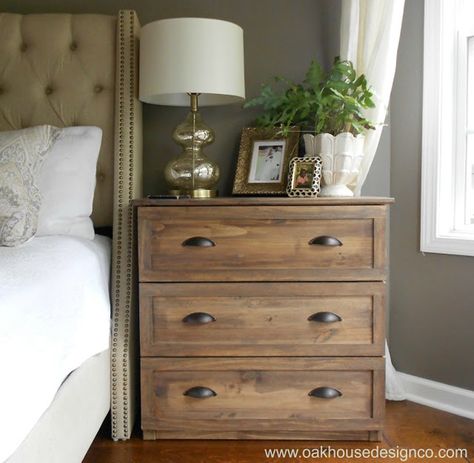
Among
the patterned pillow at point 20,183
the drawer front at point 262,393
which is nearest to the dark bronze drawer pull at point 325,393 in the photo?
the drawer front at point 262,393

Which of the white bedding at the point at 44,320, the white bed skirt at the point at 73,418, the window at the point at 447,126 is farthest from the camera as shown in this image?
the window at the point at 447,126

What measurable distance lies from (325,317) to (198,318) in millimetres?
403

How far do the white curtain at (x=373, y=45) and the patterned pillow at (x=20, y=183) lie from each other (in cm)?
112

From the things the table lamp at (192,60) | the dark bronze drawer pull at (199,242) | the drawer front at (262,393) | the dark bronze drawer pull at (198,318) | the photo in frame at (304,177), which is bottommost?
the drawer front at (262,393)

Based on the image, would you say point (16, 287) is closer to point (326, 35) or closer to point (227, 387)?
point (227, 387)

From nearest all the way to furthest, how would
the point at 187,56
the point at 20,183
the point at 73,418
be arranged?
the point at 73,418, the point at 20,183, the point at 187,56

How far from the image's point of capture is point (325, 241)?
1.71m

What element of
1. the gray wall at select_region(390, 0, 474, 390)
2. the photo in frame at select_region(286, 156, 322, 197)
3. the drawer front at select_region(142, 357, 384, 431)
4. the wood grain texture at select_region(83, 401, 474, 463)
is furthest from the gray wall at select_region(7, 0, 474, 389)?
the drawer front at select_region(142, 357, 384, 431)

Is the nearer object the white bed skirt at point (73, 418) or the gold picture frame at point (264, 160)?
the white bed skirt at point (73, 418)

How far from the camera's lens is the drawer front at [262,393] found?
174 cm

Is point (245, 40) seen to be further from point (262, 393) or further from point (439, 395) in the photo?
point (439, 395)

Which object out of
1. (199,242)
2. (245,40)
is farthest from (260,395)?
(245,40)

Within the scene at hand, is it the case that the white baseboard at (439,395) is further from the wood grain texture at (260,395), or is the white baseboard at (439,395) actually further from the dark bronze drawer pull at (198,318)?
the dark bronze drawer pull at (198,318)

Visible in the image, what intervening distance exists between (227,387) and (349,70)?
1.16 meters
